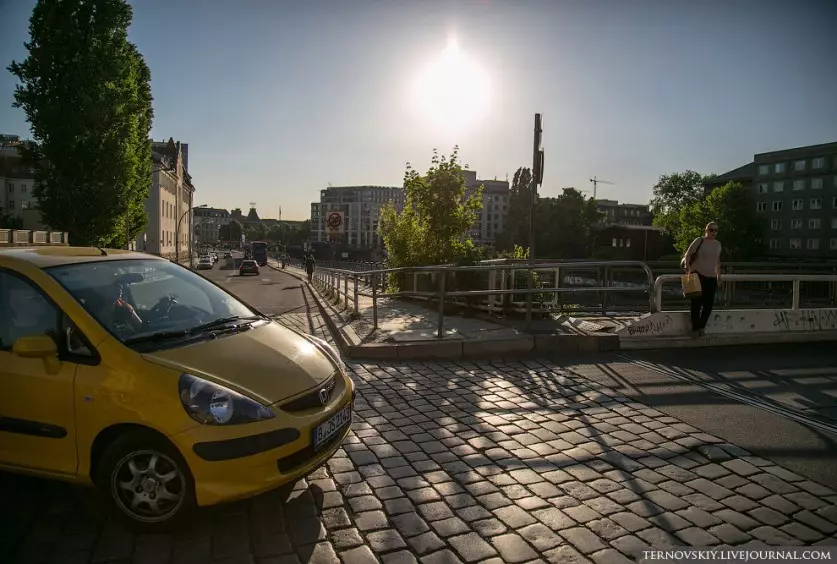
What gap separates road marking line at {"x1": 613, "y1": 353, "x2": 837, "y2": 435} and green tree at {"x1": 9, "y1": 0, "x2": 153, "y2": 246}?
93.3ft

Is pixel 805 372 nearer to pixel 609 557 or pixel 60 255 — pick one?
pixel 609 557

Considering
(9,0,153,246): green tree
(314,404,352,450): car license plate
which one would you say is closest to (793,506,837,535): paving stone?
(314,404,352,450): car license plate

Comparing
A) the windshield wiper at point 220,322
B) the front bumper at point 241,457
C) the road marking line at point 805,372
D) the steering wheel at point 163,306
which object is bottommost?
the road marking line at point 805,372

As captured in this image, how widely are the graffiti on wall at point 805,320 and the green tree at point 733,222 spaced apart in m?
63.8

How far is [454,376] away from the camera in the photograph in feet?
22.9

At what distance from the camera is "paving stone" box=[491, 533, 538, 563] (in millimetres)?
2902

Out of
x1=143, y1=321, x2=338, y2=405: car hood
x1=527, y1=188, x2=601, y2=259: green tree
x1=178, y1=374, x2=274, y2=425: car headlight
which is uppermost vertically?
x1=527, y1=188, x2=601, y2=259: green tree

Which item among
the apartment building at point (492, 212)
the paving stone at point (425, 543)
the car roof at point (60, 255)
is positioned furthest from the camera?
the apartment building at point (492, 212)

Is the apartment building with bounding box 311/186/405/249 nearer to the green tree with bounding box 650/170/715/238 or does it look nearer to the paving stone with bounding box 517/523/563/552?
the green tree with bounding box 650/170/715/238

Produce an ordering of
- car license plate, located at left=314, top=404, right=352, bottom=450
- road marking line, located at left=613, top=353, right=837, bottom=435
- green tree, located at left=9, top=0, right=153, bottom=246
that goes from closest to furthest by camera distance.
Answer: car license plate, located at left=314, top=404, right=352, bottom=450
road marking line, located at left=613, top=353, right=837, bottom=435
green tree, located at left=9, top=0, right=153, bottom=246

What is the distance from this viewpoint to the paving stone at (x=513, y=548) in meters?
2.90

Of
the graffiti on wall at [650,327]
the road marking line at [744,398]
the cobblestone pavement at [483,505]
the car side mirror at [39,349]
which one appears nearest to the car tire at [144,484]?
the cobblestone pavement at [483,505]

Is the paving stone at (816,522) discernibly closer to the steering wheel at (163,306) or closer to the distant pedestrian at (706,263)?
the steering wheel at (163,306)

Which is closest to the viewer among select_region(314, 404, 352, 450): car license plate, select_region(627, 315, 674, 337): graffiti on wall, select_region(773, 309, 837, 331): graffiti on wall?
select_region(314, 404, 352, 450): car license plate
